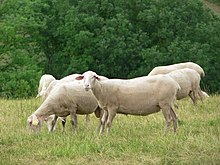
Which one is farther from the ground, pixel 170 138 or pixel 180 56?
pixel 170 138

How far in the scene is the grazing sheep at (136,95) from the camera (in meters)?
10.5

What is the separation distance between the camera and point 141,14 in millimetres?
42219

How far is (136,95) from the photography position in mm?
10594

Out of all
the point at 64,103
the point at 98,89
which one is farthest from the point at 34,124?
the point at 98,89

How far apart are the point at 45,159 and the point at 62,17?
36.1m

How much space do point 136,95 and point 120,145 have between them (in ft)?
6.53

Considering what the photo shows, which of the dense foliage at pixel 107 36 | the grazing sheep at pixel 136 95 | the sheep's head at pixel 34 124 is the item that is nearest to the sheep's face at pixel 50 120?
the sheep's head at pixel 34 124

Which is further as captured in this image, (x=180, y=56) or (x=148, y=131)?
(x=180, y=56)

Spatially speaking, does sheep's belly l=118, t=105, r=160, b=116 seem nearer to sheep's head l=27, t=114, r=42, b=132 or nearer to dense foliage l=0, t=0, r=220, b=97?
sheep's head l=27, t=114, r=42, b=132

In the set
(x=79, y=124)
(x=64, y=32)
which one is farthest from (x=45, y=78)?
(x=64, y=32)

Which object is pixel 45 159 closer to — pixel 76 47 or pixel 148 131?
pixel 148 131

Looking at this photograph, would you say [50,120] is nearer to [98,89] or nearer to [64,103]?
[64,103]

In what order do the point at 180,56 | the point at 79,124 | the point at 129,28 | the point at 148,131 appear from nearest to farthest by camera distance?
the point at 148,131 < the point at 79,124 < the point at 180,56 < the point at 129,28

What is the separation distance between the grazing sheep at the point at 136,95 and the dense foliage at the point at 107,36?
27.8 meters
